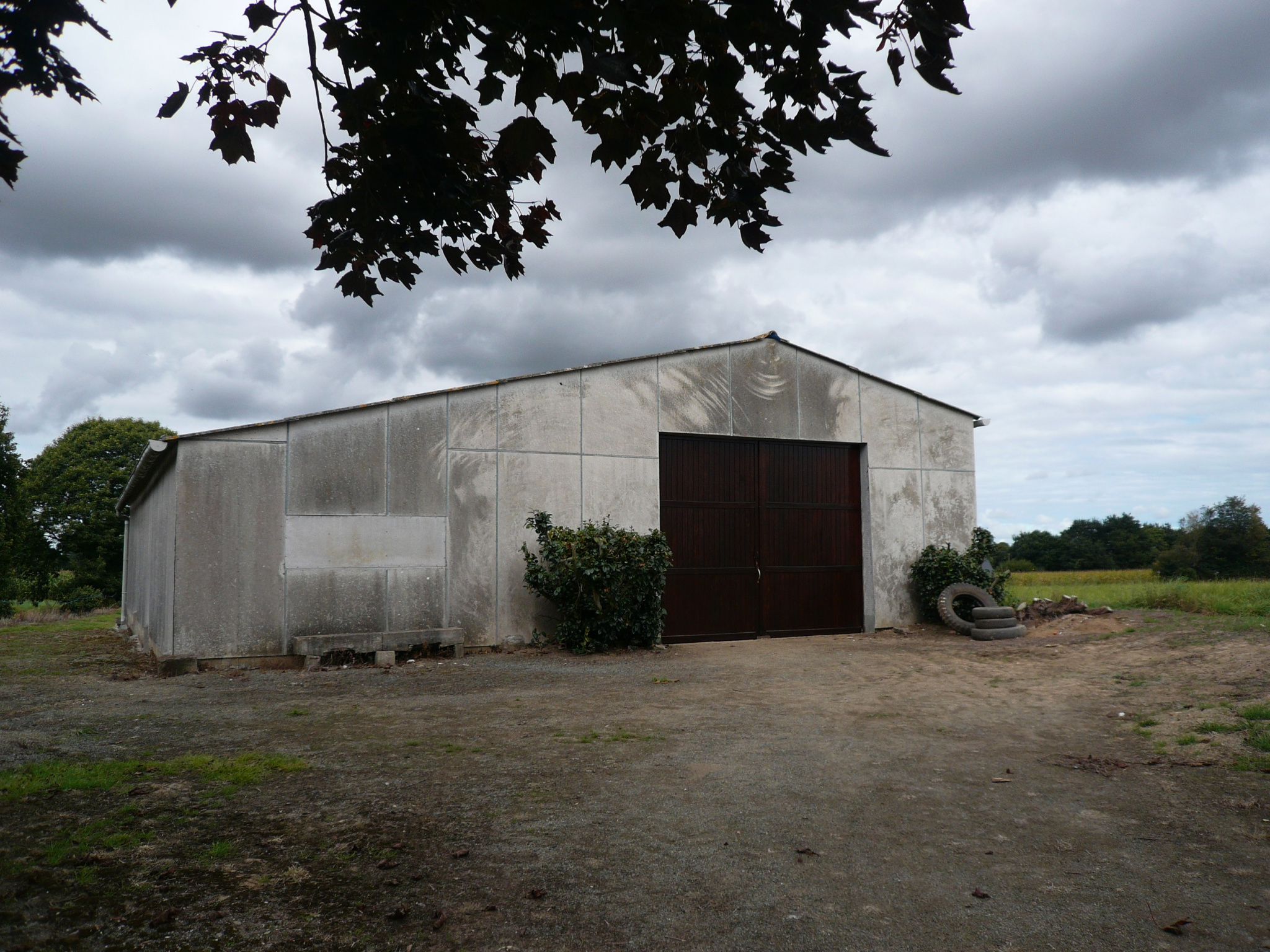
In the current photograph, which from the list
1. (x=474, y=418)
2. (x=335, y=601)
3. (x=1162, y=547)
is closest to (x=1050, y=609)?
(x=474, y=418)

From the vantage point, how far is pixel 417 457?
1067 cm

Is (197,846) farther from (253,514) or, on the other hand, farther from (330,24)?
(253,514)

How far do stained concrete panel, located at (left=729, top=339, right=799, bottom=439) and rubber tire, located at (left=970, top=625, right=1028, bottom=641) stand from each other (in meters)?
4.13

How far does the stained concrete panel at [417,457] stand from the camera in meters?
10.5

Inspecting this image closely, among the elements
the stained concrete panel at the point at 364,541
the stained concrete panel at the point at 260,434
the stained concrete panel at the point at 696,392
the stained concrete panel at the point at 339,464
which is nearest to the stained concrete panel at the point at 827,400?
the stained concrete panel at the point at 696,392

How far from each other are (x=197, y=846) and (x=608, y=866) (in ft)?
5.97

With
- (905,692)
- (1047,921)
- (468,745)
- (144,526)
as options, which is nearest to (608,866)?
(1047,921)

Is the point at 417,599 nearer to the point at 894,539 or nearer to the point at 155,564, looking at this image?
the point at 155,564

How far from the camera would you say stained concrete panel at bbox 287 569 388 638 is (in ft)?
32.6

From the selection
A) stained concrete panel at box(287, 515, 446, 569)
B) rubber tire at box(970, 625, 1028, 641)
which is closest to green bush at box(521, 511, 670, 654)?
stained concrete panel at box(287, 515, 446, 569)

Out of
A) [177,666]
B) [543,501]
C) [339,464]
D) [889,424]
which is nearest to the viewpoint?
[177,666]

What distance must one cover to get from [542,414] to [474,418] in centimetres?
100

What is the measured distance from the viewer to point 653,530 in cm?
1159

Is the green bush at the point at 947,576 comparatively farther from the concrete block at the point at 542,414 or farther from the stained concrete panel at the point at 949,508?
the concrete block at the point at 542,414
